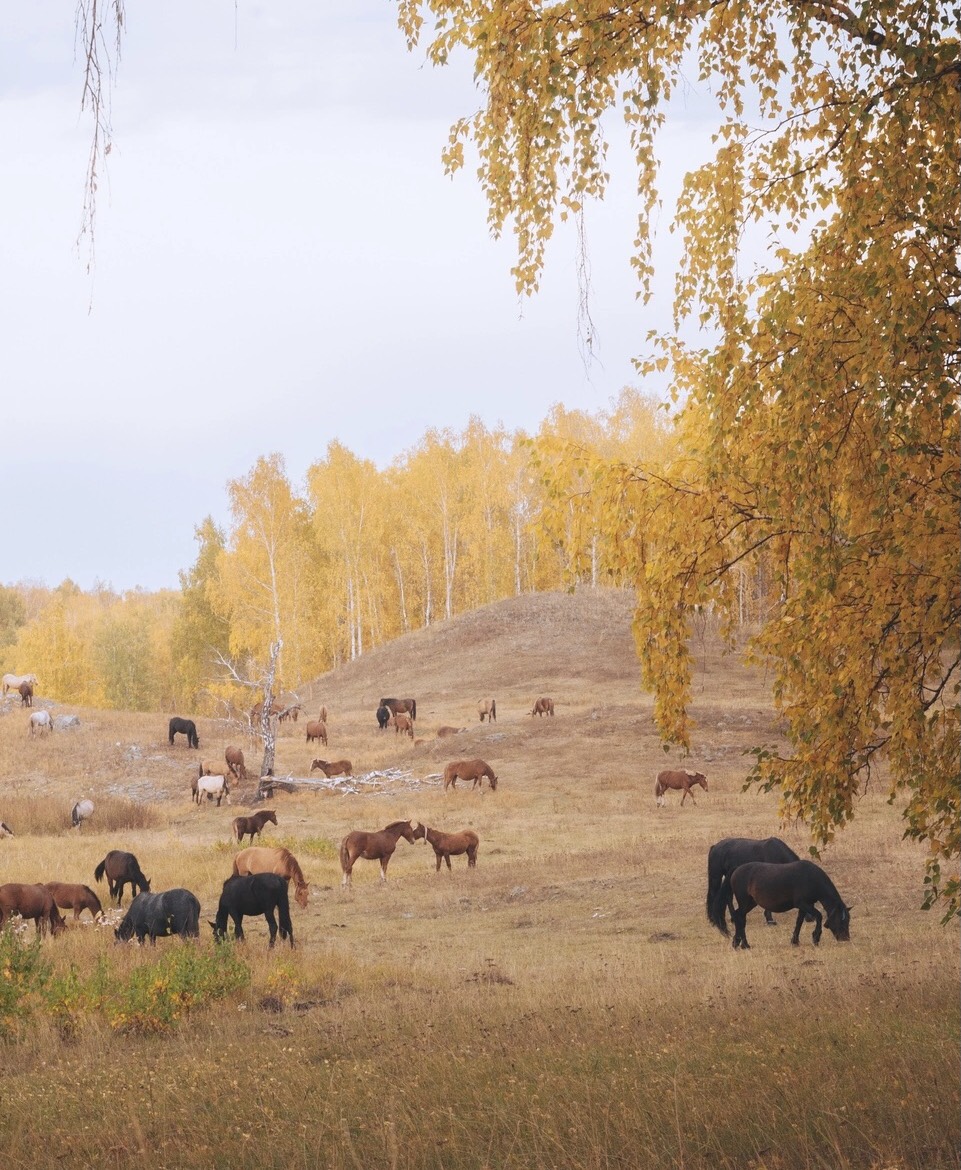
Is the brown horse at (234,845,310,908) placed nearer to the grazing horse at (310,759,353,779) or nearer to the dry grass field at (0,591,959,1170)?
the dry grass field at (0,591,959,1170)

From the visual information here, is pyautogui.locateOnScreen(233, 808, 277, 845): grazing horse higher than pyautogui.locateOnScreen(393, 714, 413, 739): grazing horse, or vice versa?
pyautogui.locateOnScreen(393, 714, 413, 739): grazing horse

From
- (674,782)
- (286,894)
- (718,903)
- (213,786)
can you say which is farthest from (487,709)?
(718,903)

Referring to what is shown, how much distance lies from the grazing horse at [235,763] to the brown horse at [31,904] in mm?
18689

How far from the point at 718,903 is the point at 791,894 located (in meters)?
1.22

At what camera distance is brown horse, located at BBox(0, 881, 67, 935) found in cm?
1543

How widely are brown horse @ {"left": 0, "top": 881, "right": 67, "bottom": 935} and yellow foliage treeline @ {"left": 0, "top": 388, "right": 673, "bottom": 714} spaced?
137 feet

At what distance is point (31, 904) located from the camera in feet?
51.0

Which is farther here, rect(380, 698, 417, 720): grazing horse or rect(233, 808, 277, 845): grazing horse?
rect(380, 698, 417, 720): grazing horse

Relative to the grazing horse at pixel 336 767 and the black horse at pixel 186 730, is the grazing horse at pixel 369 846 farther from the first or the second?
the black horse at pixel 186 730

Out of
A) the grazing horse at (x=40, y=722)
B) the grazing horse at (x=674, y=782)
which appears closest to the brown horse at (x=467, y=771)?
the grazing horse at (x=674, y=782)

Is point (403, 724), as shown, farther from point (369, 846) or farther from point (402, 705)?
point (369, 846)

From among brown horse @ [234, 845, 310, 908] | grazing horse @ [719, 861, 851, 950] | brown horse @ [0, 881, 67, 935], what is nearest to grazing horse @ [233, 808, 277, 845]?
brown horse @ [234, 845, 310, 908]

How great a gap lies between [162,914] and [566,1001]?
6.80 metres

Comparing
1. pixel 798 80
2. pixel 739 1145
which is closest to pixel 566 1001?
pixel 739 1145
